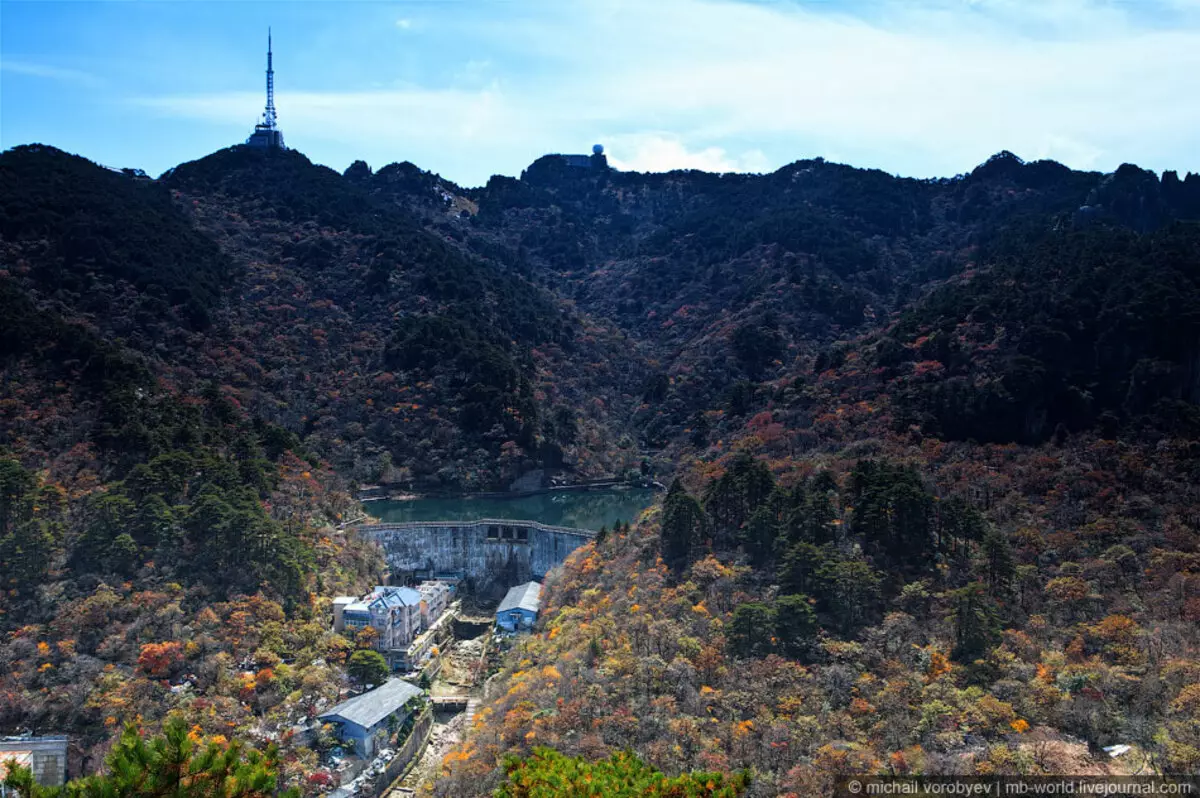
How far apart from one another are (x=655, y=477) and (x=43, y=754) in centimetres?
4841

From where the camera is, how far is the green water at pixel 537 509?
57188 mm

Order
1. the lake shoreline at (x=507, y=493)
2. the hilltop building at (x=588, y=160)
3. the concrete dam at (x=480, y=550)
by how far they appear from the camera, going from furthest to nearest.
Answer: the hilltop building at (x=588, y=160) < the lake shoreline at (x=507, y=493) < the concrete dam at (x=480, y=550)

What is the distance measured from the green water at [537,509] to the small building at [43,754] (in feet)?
101

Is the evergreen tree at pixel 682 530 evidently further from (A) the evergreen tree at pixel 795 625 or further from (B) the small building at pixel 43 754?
(B) the small building at pixel 43 754

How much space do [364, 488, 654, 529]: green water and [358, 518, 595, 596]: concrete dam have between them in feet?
18.4

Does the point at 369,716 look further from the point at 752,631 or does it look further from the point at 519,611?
the point at 752,631

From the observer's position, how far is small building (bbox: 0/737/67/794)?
944 inches

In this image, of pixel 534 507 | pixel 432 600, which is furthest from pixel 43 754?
pixel 534 507

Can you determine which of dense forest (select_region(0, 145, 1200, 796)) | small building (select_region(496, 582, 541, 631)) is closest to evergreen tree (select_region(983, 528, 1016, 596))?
dense forest (select_region(0, 145, 1200, 796))

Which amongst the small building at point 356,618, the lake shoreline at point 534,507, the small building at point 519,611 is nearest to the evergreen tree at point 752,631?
the small building at point 519,611

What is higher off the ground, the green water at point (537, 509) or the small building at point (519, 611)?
the green water at point (537, 509)

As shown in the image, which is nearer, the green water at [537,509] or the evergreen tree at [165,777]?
the evergreen tree at [165,777]

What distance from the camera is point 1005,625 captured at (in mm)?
24562

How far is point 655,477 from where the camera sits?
67.6 meters
